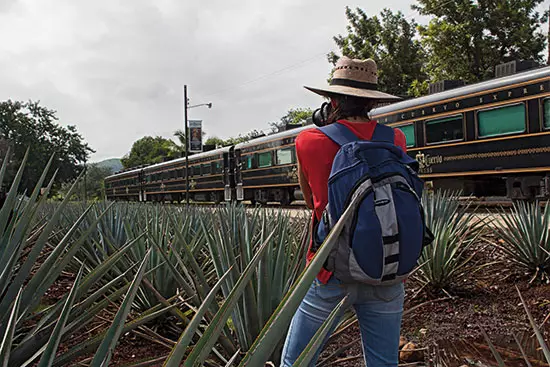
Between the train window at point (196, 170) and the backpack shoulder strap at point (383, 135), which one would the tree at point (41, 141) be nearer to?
the train window at point (196, 170)

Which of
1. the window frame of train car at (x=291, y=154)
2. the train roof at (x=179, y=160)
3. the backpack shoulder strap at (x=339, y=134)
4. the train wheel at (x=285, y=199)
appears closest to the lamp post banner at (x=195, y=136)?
the train roof at (x=179, y=160)

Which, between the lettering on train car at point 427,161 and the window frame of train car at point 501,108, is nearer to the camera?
the window frame of train car at point 501,108

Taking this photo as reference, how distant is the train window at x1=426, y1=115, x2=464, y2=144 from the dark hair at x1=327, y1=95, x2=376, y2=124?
11268 mm

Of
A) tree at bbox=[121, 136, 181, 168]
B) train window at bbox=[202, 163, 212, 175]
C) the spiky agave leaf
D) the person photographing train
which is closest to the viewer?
the spiky agave leaf

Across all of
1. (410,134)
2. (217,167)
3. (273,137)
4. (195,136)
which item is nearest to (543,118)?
(410,134)

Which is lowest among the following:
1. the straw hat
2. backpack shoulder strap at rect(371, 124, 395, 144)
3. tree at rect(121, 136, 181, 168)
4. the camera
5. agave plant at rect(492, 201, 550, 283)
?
agave plant at rect(492, 201, 550, 283)

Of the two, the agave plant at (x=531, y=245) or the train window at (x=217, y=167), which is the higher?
the train window at (x=217, y=167)

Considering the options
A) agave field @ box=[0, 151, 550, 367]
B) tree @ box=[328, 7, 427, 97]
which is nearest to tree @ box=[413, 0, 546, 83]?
tree @ box=[328, 7, 427, 97]

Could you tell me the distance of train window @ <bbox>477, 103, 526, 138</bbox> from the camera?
11516 mm

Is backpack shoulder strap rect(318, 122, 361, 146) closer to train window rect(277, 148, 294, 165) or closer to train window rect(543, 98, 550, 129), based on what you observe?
train window rect(543, 98, 550, 129)

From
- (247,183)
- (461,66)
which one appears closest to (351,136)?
(247,183)

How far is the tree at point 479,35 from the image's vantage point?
79.5 feet

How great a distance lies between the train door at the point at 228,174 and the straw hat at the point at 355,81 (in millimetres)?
23542

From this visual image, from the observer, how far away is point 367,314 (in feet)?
7.08
